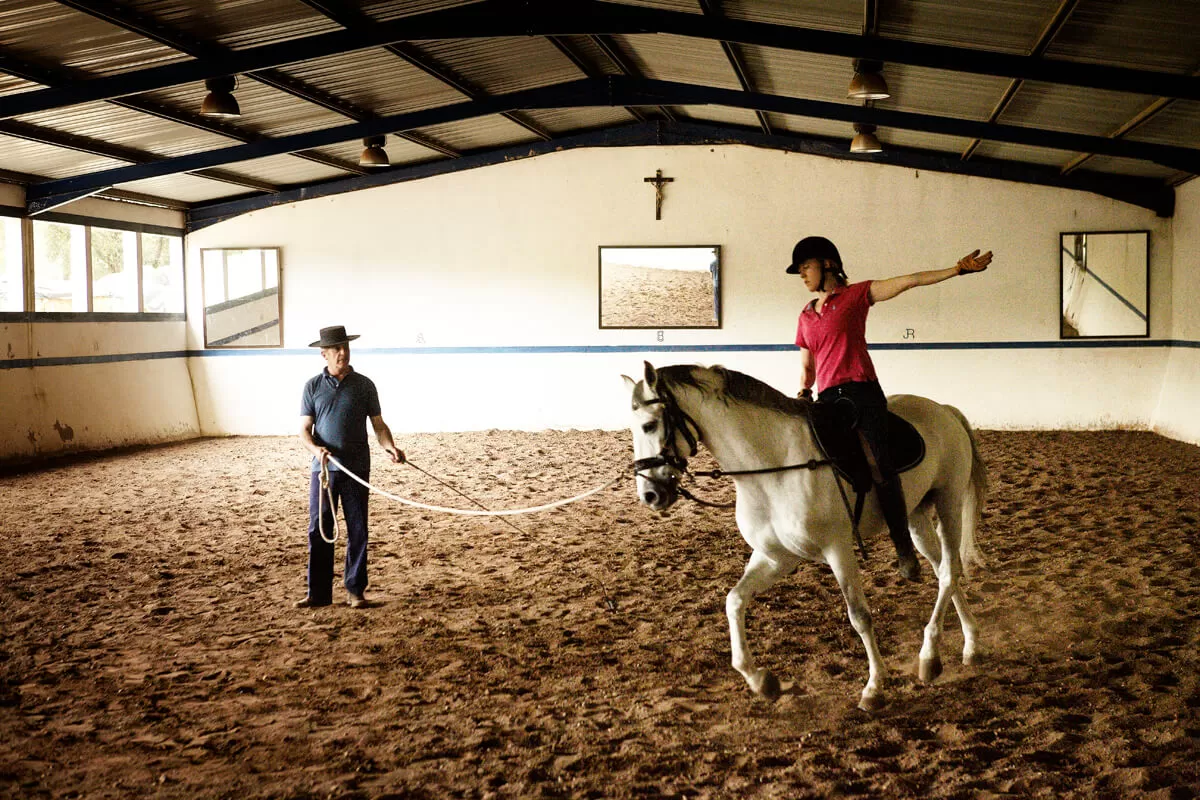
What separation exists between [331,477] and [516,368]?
9.62 metres

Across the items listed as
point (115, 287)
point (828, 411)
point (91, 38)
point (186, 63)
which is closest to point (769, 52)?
point (186, 63)

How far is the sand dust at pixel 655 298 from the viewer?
14945 millimetres

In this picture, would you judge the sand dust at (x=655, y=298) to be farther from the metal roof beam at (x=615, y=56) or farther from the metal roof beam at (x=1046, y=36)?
the metal roof beam at (x=1046, y=36)

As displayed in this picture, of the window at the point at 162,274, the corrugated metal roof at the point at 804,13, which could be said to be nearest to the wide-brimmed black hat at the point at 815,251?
the corrugated metal roof at the point at 804,13

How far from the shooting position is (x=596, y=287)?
1513cm

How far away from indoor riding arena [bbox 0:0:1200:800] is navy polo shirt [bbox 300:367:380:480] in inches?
2.2

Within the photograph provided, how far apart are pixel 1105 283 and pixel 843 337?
11.6 m

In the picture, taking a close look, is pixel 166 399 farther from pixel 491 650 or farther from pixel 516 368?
pixel 491 650

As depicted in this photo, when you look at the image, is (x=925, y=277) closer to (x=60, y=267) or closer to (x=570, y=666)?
(x=570, y=666)

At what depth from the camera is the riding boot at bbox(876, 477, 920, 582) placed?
4.23m

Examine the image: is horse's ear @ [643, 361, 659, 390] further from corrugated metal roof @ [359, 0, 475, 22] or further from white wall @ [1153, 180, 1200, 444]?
white wall @ [1153, 180, 1200, 444]

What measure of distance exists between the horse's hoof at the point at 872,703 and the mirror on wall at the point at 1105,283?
465 inches

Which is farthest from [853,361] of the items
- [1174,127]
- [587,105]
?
[587,105]

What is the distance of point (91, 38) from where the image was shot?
814 cm
